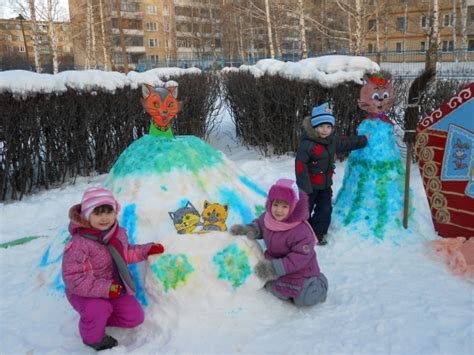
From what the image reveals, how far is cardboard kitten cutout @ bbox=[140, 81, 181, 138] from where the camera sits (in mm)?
4031

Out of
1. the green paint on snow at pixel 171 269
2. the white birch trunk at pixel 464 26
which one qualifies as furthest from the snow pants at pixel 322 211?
the white birch trunk at pixel 464 26

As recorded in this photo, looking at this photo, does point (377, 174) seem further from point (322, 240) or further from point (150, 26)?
point (150, 26)

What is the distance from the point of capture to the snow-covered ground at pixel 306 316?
285 centimetres

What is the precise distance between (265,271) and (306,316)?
427 millimetres

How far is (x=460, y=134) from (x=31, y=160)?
5.65m

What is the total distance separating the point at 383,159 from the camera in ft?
14.6

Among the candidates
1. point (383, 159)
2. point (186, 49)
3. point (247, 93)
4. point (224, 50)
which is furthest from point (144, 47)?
point (383, 159)

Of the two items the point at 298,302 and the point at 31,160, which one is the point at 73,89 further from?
the point at 298,302

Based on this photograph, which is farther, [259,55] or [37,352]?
[259,55]

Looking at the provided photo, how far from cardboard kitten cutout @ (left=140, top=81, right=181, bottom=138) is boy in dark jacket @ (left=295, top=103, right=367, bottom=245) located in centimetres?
128

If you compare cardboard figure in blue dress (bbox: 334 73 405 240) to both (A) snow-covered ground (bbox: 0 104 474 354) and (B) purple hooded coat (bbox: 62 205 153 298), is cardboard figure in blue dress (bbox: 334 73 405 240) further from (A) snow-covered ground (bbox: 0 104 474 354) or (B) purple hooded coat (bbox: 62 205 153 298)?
(B) purple hooded coat (bbox: 62 205 153 298)

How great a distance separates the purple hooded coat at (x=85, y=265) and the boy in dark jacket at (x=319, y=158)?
2098mm

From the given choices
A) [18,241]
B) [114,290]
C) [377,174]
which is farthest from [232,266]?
[18,241]

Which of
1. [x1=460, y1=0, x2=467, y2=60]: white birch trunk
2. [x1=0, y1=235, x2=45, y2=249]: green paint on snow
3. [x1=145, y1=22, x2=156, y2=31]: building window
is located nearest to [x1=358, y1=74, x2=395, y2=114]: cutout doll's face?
[x1=0, y1=235, x2=45, y2=249]: green paint on snow
